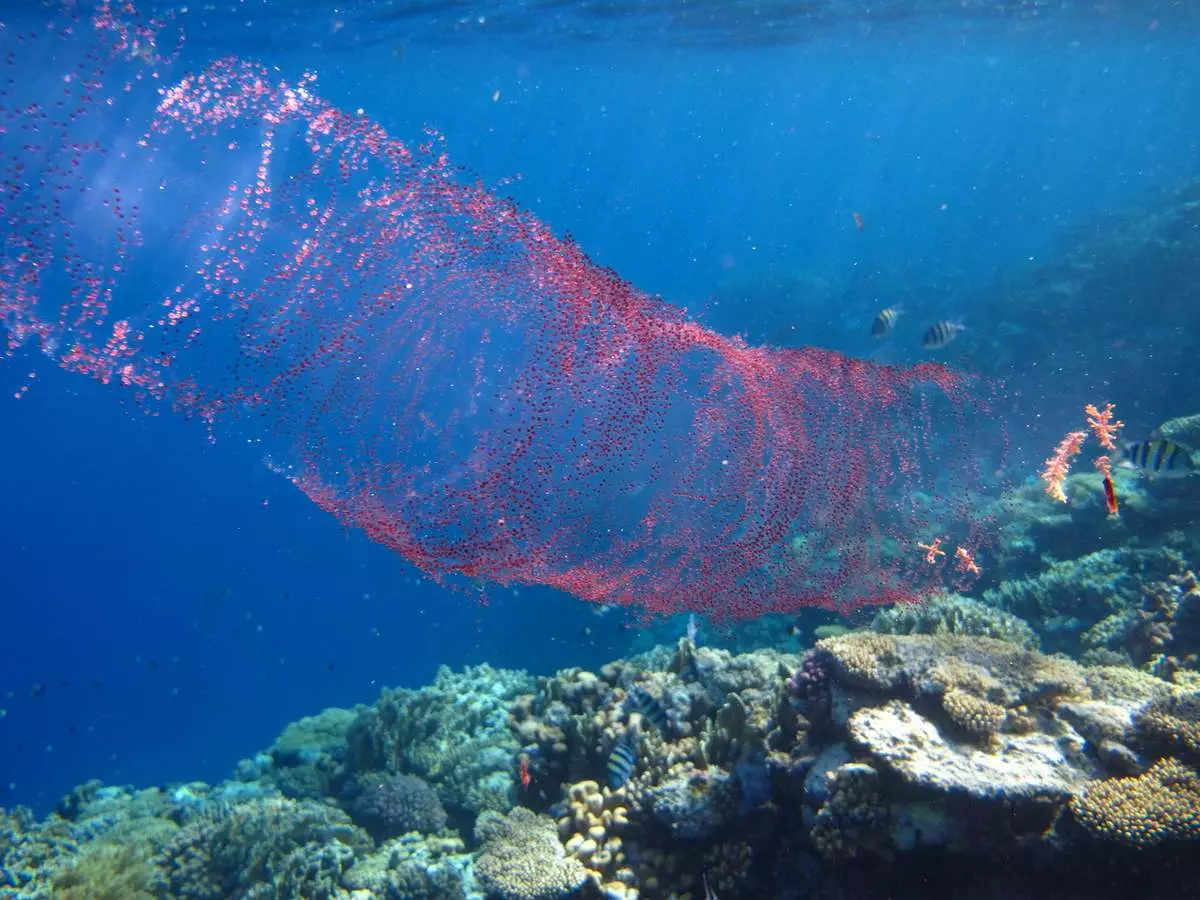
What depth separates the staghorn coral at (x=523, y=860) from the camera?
17.1 ft

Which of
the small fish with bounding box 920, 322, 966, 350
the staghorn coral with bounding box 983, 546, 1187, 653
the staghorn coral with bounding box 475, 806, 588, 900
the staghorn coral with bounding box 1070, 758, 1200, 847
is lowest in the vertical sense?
the staghorn coral with bounding box 1070, 758, 1200, 847

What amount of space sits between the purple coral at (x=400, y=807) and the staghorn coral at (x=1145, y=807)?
608 centimetres

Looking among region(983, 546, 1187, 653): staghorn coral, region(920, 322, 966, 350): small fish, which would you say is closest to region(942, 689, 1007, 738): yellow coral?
region(983, 546, 1187, 653): staghorn coral

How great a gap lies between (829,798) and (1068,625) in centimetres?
714

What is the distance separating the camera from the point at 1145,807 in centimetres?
372

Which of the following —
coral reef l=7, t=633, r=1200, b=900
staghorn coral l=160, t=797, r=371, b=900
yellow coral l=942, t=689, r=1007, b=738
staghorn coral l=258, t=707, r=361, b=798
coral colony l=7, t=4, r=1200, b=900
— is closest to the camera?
coral reef l=7, t=633, r=1200, b=900

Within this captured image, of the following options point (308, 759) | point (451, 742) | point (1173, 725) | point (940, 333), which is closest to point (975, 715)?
point (1173, 725)

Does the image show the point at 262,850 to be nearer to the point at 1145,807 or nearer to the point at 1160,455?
the point at 1145,807

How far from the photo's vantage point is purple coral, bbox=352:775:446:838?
7246 millimetres

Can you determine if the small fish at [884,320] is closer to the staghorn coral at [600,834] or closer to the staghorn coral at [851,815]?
the staghorn coral at [851,815]

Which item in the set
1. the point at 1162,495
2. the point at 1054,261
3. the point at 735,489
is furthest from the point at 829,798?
the point at 1054,261

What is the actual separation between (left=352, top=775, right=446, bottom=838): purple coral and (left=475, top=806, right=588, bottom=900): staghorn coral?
1.21m

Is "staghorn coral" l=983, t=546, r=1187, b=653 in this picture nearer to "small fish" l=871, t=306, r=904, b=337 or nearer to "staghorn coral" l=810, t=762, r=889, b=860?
"small fish" l=871, t=306, r=904, b=337

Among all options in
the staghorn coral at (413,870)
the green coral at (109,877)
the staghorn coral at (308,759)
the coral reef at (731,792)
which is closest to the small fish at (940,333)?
the coral reef at (731,792)
